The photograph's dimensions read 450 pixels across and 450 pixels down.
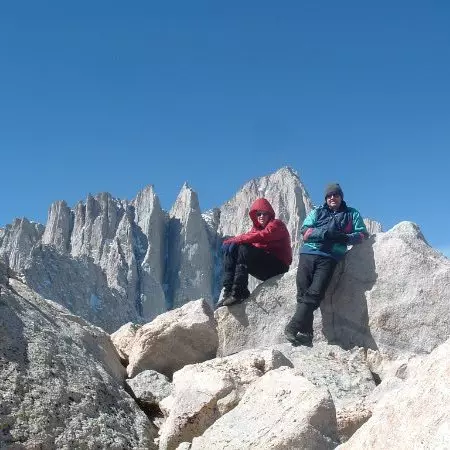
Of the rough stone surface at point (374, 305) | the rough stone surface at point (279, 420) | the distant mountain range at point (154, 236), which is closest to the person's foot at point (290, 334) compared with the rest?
the rough stone surface at point (374, 305)

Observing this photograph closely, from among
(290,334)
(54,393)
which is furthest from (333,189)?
(54,393)

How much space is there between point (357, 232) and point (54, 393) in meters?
4.71

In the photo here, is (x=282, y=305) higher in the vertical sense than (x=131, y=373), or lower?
higher

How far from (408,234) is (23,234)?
323 feet

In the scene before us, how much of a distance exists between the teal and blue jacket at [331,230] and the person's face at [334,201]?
7 centimetres

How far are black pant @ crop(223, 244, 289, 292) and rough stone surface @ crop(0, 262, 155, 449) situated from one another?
254cm

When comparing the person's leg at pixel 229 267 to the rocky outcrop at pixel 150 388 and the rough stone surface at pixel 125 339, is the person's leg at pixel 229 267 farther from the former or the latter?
the rocky outcrop at pixel 150 388

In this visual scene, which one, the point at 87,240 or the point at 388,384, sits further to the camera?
the point at 87,240

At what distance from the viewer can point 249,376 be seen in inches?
221

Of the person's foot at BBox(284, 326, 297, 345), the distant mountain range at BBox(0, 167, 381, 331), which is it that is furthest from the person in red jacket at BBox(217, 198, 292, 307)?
the distant mountain range at BBox(0, 167, 381, 331)

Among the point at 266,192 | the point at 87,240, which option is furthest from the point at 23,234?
the point at 266,192

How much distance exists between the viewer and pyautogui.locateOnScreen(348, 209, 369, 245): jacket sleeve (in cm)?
793

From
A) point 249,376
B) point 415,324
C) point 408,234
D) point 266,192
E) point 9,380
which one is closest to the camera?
point 9,380

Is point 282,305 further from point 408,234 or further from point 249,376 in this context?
point 249,376
